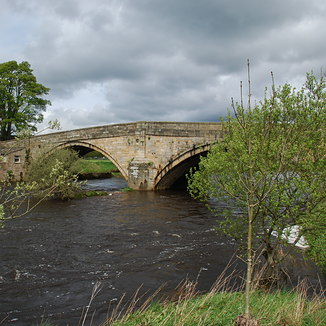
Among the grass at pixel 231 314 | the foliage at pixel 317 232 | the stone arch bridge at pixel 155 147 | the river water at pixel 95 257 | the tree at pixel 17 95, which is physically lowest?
the river water at pixel 95 257

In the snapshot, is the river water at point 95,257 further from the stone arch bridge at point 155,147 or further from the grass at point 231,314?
the stone arch bridge at point 155,147

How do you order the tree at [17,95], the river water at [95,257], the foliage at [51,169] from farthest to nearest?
the tree at [17,95] < the foliage at [51,169] < the river water at [95,257]

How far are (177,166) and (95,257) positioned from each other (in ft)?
46.3

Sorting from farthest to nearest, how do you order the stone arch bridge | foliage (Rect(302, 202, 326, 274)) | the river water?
the stone arch bridge
the river water
foliage (Rect(302, 202, 326, 274))

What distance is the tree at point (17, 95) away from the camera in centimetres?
3366

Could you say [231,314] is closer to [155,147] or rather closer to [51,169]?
[51,169]

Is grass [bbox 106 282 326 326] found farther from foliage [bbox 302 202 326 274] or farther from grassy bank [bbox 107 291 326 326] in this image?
foliage [bbox 302 202 326 274]

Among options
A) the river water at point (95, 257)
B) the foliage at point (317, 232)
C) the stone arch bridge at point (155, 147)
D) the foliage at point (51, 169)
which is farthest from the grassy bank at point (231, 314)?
the stone arch bridge at point (155, 147)

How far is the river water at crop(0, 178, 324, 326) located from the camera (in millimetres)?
6886

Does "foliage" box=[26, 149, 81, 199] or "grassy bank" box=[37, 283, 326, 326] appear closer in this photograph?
"grassy bank" box=[37, 283, 326, 326]

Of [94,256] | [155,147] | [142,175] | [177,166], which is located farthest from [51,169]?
[94,256]

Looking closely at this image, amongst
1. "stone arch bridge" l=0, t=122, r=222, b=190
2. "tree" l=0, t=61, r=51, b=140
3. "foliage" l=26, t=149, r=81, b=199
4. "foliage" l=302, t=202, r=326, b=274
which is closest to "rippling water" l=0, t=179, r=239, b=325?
"foliage" l=302, t=202, r=326, b=274

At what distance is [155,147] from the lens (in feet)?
75.8

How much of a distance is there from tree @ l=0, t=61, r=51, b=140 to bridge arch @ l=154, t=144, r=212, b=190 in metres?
17.7
